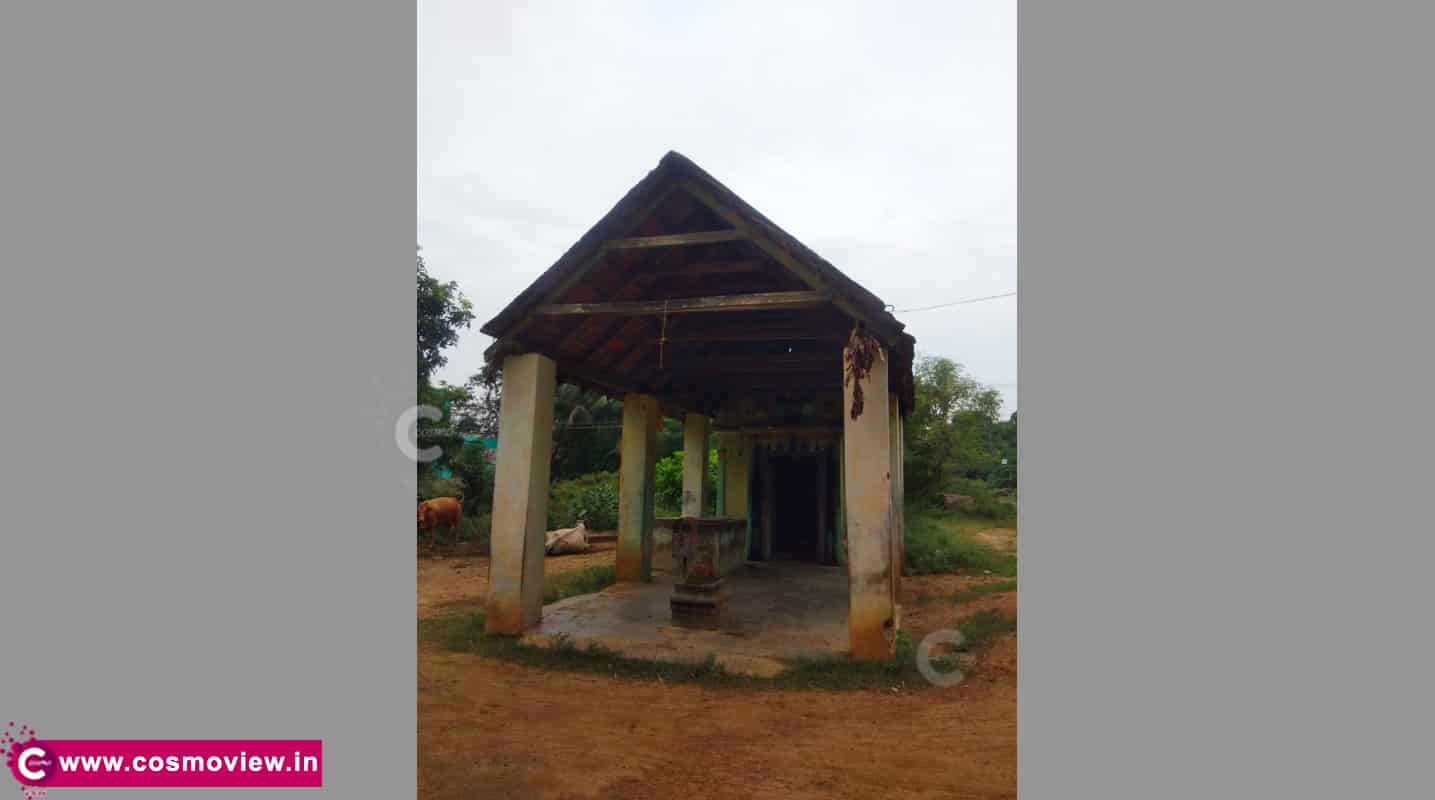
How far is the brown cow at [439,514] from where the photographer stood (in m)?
17.3

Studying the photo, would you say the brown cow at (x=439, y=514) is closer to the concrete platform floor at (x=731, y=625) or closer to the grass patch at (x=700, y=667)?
the concrete platform floor at (x=731, y=625)

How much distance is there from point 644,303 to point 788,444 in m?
7.63

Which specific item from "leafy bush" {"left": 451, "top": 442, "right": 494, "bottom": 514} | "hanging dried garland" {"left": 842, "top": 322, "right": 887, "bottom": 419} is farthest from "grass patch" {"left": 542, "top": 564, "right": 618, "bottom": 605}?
"leafy bush" {"left": 451, "top": 442, "right": 494, "bottom": 514}

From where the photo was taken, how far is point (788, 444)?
1461cm

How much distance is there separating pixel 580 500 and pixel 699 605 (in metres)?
15.1

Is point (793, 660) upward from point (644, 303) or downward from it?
downward

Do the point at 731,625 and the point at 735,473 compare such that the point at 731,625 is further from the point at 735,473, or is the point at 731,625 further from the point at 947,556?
the point at 947,556

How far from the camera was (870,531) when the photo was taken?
21.9 ft

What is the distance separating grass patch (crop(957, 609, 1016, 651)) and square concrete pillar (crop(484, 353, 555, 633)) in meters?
5.05

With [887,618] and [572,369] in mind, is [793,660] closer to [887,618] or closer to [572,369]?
[887,618]

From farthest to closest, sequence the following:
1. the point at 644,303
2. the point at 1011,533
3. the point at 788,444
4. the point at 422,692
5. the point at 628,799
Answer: the point at 1011,533, the point at 788,444, the point at 644,303, the point at 422,692, the point at 628,799

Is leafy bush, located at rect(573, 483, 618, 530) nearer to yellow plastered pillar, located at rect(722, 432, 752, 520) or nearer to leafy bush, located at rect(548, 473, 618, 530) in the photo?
leafy bush, located at rect(548, 473, 618, 530)

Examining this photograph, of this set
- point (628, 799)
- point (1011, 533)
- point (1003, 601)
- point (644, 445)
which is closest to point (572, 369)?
point (644, 445)

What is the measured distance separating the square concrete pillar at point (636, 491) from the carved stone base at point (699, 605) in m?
3.59
